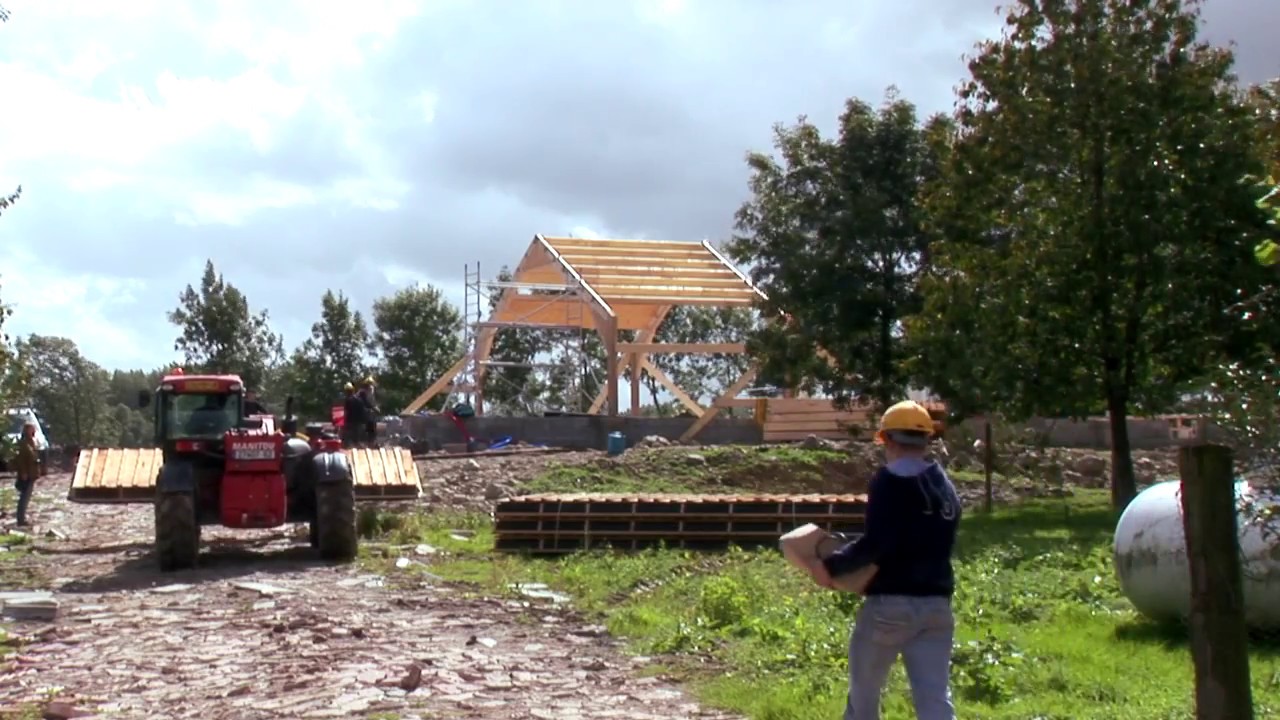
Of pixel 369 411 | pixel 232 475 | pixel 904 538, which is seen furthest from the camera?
pixel 369 411

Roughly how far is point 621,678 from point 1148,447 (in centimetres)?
2816

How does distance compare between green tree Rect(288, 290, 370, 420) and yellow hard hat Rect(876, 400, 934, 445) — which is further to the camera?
green tree Rect(288, 290, 370, 420)

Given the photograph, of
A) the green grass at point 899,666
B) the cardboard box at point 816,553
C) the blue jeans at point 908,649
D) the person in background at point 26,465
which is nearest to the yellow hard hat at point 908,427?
the cardboard box at point 816,553

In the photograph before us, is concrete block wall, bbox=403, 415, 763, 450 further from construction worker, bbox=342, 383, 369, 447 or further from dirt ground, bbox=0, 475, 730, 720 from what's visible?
dirt ground, bbox=0, 475, 730, 720

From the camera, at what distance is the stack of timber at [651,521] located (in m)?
19.2

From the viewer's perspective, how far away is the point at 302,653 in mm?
11703

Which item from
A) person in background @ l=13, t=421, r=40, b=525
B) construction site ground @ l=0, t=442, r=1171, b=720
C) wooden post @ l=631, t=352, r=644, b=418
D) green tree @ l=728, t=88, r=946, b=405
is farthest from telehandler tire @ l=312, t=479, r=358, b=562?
wooden post @ l=631, t=352, r=644, b=418

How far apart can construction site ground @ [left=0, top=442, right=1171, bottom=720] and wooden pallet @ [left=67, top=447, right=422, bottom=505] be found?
0.74m

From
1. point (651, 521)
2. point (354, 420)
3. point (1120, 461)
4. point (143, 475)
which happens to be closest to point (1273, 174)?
point (651, 521)

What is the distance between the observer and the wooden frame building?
126ft

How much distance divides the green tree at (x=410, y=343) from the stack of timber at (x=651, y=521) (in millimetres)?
47280

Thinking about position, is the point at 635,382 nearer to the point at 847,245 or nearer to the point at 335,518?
the point at 847,245

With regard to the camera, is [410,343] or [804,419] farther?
[410,343]

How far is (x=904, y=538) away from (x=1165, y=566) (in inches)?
219
